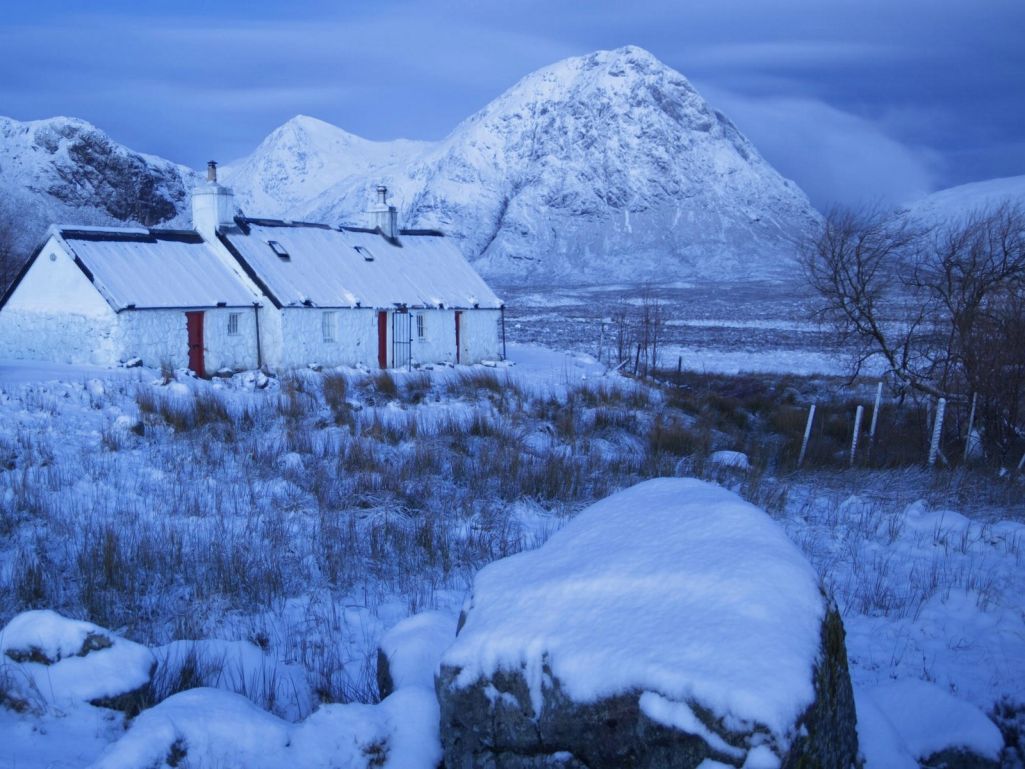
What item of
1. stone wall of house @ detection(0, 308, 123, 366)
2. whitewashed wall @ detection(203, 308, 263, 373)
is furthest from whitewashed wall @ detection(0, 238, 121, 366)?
whitewashed wall @ detection(203, 308, 263, 373)

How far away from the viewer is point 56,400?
1441 cm

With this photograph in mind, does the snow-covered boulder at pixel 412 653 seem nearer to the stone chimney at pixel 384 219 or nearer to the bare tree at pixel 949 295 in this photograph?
the bare tree at pixel 949 295

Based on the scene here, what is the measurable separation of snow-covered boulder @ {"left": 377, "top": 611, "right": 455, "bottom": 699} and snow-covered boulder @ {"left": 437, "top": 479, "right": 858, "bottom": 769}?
700 mm

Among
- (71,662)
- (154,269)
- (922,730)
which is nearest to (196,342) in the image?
(154,269)

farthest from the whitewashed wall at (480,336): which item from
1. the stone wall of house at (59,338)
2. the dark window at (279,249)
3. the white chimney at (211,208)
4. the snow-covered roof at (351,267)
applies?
the stone wall of house at (59,338)

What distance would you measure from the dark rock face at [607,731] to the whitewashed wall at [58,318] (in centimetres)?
2049

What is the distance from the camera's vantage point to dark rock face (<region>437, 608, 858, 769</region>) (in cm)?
321

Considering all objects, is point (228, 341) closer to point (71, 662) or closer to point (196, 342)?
point (196, 342)

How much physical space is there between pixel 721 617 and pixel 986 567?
225 inches

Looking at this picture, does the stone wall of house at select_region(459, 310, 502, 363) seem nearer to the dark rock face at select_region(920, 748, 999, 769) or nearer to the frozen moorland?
the frozen moorland

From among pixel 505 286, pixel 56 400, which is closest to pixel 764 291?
pixel 505 286

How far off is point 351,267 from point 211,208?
4452 millimetres

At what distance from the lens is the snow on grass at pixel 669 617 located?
3230mm

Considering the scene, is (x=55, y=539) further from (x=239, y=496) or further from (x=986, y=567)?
(x=986, y=567)
